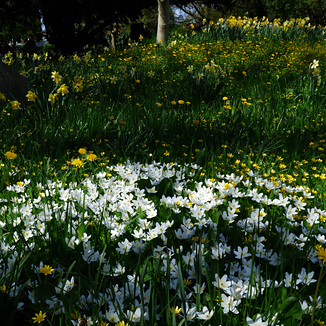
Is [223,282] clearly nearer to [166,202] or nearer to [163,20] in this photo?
[166,202]

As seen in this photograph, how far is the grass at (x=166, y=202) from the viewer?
1220mm

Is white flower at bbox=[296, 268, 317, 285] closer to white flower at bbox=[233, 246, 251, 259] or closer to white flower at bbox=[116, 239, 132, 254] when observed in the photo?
white flower at bbox=[233, 246, 251, 259]

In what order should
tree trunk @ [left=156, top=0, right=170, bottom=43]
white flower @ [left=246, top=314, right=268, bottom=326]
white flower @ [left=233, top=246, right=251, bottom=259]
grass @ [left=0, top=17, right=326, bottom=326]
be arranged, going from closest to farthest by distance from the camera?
white flower @ [left=246, top=314, right=268, bottom=326], grass @ [left=0, top=17, right=326, bottom=326], white flower @ [left=233, top=246, right=251, bottom=259], tree trunk @ [left=156, top=0, right=170, bottom=43]

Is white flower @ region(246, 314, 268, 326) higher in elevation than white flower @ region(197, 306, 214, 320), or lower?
higher

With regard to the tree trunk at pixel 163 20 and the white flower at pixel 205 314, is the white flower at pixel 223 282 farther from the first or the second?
the tree trunk at pixel 163 20

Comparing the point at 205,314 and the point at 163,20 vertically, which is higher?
the point at 163,20

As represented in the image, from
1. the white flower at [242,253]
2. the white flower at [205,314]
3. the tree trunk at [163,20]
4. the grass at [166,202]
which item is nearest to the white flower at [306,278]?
the grass at [166,202]

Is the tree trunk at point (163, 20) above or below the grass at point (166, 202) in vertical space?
above

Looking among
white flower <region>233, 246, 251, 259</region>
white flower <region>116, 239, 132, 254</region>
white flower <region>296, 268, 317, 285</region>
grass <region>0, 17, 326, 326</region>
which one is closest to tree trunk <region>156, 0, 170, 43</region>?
grass <region>0, 17, 326, 326</region>

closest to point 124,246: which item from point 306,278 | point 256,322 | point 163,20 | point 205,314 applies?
point 205,314

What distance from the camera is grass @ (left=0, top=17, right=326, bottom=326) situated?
48.0 inches

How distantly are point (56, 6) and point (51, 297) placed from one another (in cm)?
1025

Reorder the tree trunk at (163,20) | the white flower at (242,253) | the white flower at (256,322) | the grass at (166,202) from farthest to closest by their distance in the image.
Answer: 1. the tree trunk at (163,20)
2. the white flower at (242,253)
3. the grass at (166,202)
4. the white flower at (256,322)

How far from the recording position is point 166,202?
189 cm
